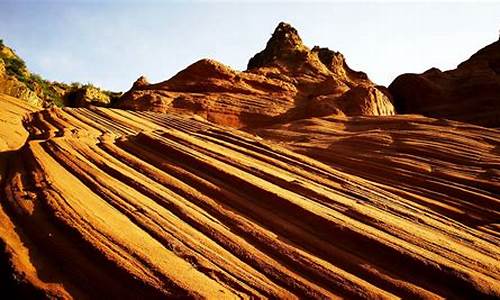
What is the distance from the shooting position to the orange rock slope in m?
6.18

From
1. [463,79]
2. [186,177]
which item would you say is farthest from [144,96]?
[463,79]

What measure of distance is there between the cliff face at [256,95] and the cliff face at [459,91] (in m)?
3.38

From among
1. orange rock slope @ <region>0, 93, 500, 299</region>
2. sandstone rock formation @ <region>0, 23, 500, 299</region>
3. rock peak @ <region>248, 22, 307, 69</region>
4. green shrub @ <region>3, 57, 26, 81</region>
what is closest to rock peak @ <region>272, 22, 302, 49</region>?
rock peak @ <region>248, 22, 307, 69</region>

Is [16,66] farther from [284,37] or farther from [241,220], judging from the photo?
[241,220]

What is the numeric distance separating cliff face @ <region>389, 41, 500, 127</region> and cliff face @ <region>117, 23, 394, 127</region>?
11.1 feet

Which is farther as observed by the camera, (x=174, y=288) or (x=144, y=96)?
(x=144, y=96)

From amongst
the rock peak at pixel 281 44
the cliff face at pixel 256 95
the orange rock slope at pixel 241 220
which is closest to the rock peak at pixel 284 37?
the rock peak at pixel 281 44

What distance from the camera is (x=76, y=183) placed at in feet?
29.0

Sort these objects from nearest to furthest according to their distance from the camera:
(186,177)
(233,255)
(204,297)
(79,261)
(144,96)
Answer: (204,297)
(79,261)
(233,255)
(186,177)
(144,96)

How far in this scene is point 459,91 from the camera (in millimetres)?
24906

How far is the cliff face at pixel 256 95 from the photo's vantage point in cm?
2247

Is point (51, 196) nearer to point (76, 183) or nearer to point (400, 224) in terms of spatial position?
point (76, 183)

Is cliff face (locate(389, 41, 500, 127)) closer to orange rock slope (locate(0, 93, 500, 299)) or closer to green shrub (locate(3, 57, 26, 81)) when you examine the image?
orange rock slope (locate(0, 93, 500, 299))

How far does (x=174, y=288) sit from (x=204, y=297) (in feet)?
1.65
